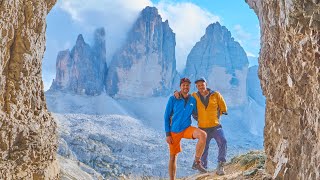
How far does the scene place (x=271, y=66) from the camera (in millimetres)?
6047

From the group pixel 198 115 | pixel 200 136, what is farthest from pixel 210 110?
pixel 200 136

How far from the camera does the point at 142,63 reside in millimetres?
136000

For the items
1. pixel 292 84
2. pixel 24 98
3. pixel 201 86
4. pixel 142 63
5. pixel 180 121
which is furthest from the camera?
pixel 142 63

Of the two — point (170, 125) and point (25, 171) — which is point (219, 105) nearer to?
point (170, 125)

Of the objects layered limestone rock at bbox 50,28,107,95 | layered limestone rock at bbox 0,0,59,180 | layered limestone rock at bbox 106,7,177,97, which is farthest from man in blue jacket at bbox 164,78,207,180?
layered limestone rock at bbox 50,28,107,95

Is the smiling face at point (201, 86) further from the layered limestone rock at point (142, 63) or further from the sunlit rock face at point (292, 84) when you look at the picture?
the layered limestone rock at point (142, 63)

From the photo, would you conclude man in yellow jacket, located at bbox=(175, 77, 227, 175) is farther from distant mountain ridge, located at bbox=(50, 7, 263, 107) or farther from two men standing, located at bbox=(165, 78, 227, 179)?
distant mountain ridge, located at bbox=(50, 7, 263, 107)

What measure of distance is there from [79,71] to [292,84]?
135 metres

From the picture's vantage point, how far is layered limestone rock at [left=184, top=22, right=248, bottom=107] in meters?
146

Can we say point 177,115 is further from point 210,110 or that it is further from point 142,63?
point 142,63

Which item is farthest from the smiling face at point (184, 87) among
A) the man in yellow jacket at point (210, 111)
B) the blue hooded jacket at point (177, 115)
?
the man in yellow jacket at point (210, 111)

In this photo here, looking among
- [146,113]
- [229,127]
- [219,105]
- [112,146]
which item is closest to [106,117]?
[146,113]

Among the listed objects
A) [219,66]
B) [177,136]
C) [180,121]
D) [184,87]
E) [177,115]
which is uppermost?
[219,66]

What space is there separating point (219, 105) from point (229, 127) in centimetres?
13366
